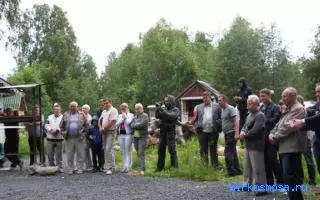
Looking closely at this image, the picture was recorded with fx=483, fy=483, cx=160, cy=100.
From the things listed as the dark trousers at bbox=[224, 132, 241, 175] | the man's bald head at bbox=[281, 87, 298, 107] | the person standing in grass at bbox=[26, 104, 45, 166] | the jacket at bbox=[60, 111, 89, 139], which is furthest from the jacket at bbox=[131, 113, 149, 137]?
the man's bald head at bbox=[281, 87, 298, 107]


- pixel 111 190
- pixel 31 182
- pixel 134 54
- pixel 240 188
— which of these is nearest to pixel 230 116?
pixel 240 188

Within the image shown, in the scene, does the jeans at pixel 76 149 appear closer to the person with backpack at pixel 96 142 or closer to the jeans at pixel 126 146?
the person with backpack at pixel 96 142

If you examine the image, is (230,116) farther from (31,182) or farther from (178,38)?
(178,38)

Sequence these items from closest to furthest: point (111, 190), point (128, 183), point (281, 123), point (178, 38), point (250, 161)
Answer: point (281, 123) → point (250, 161) → point (111, 190) → point (128, 183) → point (178, 38)

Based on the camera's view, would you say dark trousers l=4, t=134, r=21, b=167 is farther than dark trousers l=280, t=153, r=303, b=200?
Yes

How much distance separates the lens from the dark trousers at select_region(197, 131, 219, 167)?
10852mm

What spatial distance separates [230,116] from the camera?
10.4 metres

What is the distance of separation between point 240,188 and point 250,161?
0.59m

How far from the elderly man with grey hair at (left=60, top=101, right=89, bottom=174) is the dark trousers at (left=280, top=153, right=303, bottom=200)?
7018mm

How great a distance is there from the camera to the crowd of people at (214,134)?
641cm

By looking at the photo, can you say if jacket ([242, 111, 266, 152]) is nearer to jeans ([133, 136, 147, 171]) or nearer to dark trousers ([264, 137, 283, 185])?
dark trousers ([264, 137, 283, 185])

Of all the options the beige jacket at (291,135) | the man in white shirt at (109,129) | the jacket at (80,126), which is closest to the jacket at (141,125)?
the man in white shirt at (109,129)

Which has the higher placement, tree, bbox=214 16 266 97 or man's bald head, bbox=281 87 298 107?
tree, bbox=214 16 266 97

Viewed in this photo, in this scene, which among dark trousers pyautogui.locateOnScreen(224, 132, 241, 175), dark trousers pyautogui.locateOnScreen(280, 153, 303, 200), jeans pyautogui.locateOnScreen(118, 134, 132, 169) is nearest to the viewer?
dark trousers pyautogui.locateOnScreen(280, 153, 303, 200)
